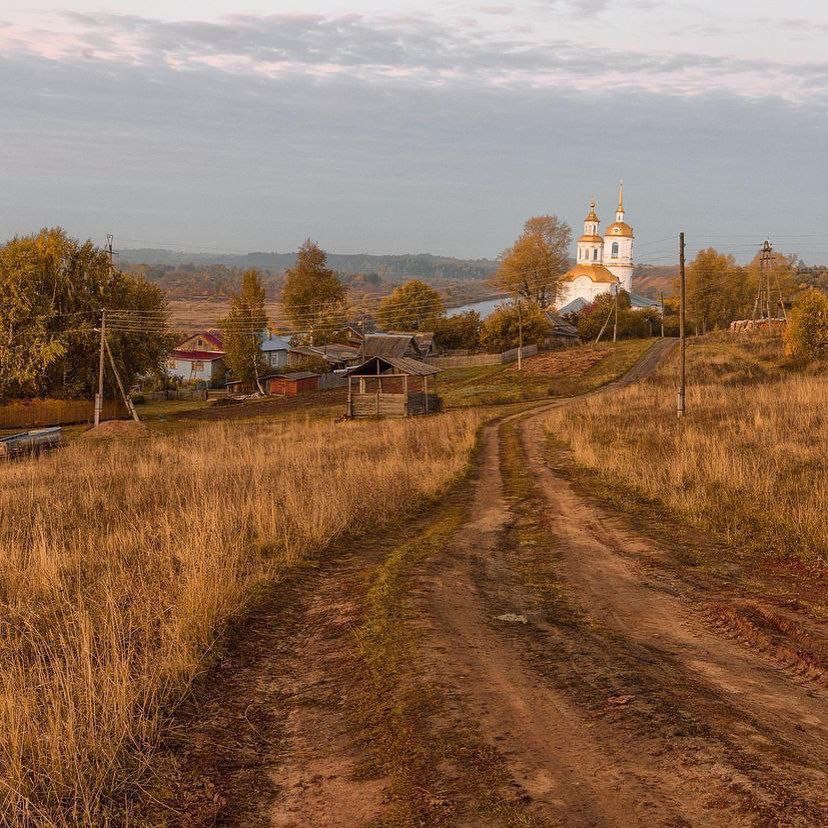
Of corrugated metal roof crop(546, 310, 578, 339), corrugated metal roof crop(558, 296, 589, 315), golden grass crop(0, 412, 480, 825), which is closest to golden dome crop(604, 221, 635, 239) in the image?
corrugated metal roof crop(558, 296, 589, 315)

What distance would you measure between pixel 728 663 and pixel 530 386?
1878 inches

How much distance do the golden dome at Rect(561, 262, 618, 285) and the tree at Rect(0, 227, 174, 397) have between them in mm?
70414

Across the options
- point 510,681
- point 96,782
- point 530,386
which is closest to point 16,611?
point 96,782

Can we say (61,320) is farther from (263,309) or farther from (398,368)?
(398,368)

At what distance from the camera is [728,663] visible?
6887mm

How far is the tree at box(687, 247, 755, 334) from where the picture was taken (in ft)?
301

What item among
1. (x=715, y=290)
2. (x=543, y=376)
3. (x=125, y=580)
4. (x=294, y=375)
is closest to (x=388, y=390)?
(x=543, y=376)

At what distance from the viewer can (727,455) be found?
17.4 m

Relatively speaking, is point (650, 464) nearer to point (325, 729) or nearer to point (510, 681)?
point (510, 681)

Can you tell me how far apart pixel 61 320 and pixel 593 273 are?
8052 centimetres

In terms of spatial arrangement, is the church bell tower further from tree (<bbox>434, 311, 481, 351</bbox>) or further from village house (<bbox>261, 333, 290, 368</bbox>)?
village house (<bbox>261, 333, 290, 368</bbox>)

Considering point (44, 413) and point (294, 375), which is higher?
point (294, 375)

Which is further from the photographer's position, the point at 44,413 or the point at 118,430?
the point at 44,413

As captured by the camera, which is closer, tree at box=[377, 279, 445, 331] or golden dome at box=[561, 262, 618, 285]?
tree at box=[377, 279, 445, 331]
